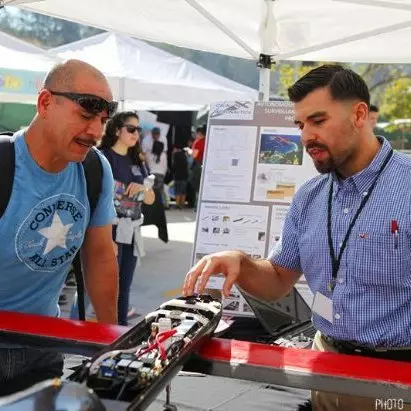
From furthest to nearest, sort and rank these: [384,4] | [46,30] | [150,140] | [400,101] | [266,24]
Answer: [46,30] < [400,101] < [150,140] < [266,24] < [384,4]

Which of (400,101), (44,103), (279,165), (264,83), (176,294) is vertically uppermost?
(400,101)

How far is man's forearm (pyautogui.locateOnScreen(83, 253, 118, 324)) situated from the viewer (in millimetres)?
2693

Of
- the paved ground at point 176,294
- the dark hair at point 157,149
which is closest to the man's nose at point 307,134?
the paved ground at point 176,294

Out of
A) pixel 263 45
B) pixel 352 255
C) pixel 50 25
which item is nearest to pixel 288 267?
pixel 352 255

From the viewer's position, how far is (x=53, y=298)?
249 centimetres

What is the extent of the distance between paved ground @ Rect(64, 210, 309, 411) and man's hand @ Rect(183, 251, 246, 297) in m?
1.17

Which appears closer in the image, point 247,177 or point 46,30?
point 247,177

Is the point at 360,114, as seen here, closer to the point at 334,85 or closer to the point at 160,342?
the point at 334,85

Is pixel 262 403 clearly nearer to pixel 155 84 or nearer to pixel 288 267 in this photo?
pixel 288 267

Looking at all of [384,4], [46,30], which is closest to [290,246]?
[384,4]

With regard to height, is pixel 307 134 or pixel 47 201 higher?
pixel 307 134

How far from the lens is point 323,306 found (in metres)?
2.21

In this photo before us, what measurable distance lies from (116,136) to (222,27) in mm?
1254

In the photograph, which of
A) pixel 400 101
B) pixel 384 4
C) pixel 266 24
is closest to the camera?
pixel 384 4
